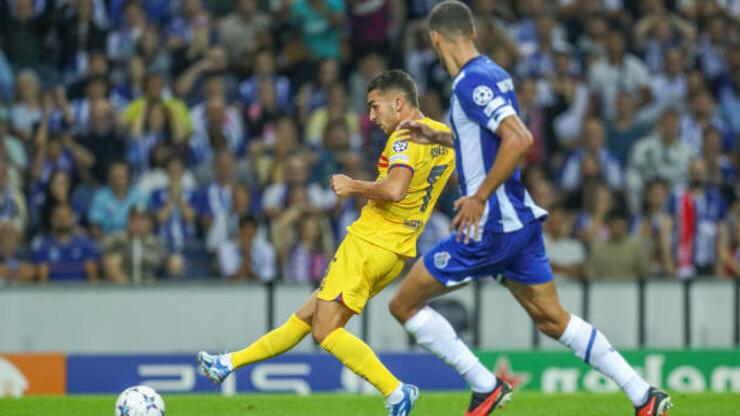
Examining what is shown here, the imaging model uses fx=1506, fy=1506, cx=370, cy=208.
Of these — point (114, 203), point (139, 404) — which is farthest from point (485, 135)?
point (114, 203)

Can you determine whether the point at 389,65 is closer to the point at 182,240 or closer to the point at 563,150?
the point at 563,150

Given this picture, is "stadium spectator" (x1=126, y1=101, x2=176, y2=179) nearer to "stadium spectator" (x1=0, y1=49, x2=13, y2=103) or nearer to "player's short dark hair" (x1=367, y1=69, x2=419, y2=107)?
"stadium spectator" (x1=0, y1=49, x2=13, y2=103)

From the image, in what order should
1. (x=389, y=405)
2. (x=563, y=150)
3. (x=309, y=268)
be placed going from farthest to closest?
(x=563, y=150) → (x=309, y=268) → (x=389, y=405)

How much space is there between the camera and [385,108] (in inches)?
339

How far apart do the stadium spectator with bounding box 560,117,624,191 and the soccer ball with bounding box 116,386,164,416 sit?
7.81 metres

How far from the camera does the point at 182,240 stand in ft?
47.7

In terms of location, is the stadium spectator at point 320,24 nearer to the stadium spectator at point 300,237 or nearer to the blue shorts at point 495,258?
the stadium spectator at point 300,237

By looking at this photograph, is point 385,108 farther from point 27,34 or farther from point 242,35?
point 27,34

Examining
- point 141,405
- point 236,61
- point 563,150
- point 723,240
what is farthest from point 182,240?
point 141,405

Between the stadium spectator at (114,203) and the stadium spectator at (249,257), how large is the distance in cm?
101

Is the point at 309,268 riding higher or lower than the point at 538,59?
lower

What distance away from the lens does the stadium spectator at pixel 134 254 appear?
13.9 meters

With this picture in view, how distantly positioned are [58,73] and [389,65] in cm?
369

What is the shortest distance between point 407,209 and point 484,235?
2.73 feet
